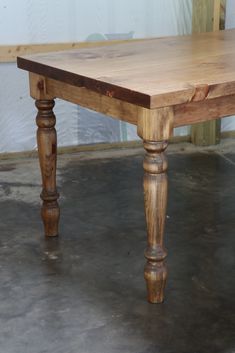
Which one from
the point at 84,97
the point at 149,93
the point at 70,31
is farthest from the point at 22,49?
the point at 149,93

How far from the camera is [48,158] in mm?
2795

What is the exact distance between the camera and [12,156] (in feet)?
13.5

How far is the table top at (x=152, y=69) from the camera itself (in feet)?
6.93

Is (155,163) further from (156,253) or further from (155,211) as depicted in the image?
(156,253)

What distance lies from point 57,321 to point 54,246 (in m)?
0.62

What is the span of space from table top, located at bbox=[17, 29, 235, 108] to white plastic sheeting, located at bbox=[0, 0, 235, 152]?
1.00 metres

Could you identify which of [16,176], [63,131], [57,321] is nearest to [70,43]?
[63,131]

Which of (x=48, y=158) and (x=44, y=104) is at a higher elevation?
(x=44, y=104)

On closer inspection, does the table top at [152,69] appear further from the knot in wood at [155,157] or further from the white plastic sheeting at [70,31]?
the white plastic sheeting at [70,31]

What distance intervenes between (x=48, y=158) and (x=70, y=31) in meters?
1.45

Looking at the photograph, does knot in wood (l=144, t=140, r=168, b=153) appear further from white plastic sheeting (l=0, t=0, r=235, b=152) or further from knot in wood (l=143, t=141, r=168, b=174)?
white plastic sheeting (l=0, t=0, r=235, b=152)

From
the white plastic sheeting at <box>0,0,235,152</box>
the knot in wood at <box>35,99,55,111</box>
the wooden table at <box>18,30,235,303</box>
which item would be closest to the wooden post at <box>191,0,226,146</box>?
the white plastic sheeting at <box>0,0,235,152</box>

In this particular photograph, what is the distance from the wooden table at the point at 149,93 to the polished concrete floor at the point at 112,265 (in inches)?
6.0

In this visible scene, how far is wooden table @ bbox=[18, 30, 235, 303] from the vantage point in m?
2.13
